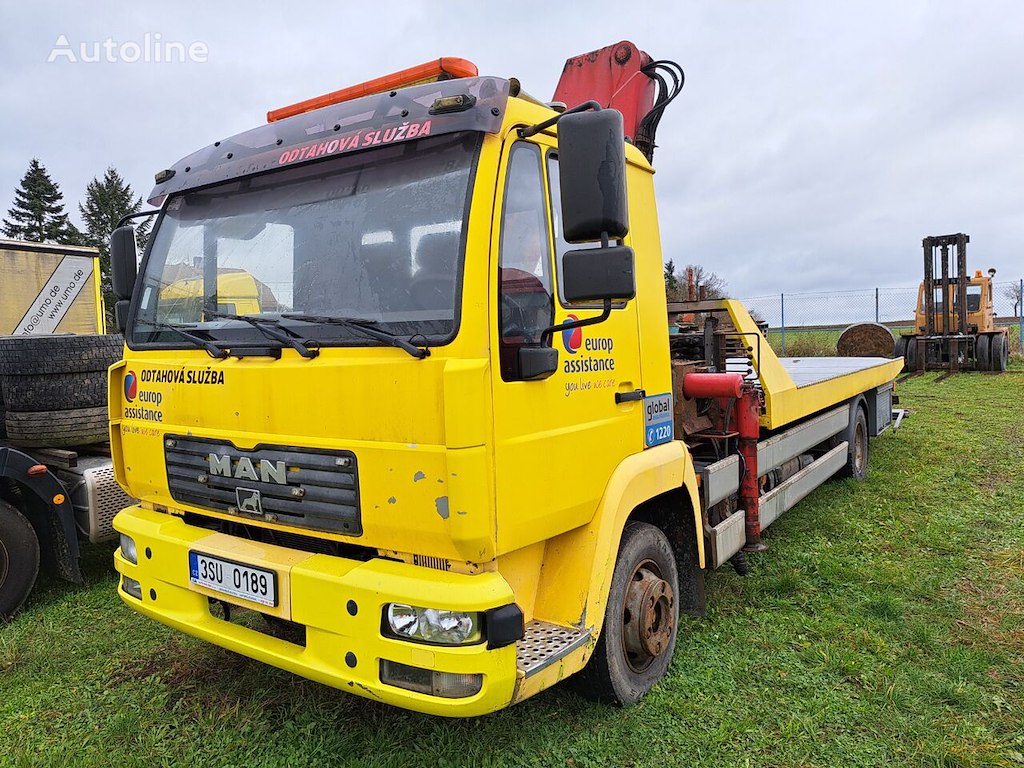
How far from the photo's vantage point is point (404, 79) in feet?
9.29

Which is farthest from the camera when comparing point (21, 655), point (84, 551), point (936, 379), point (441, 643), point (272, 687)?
point (936, 379)

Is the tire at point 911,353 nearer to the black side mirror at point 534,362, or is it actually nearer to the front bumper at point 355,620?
the black side mirror at point 534,362

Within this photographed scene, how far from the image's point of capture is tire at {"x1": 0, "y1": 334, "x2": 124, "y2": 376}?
4.29 meters

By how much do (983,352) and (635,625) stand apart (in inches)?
701

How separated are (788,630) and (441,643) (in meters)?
2.40

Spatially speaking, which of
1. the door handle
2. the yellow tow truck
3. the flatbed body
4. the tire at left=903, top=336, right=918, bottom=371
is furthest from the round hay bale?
the door handle

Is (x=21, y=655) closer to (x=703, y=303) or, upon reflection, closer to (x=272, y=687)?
(x=272, y=687)

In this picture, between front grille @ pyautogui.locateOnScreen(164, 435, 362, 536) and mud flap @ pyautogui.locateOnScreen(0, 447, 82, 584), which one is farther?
mud flap @ pyautogui.locateOnScreen(0, 447, 82, 584)

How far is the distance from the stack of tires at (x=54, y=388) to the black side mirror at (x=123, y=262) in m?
1.13

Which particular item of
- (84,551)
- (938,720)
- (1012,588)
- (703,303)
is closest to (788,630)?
(938,720)

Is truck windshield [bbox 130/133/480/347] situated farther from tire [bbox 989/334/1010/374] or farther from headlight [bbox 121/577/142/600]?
tire [bbox 989/334/1010/374]

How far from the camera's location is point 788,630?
152 inches

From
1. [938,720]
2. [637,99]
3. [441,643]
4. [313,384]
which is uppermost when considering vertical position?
[637,99]

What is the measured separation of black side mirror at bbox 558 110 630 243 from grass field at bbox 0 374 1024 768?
2.04m
